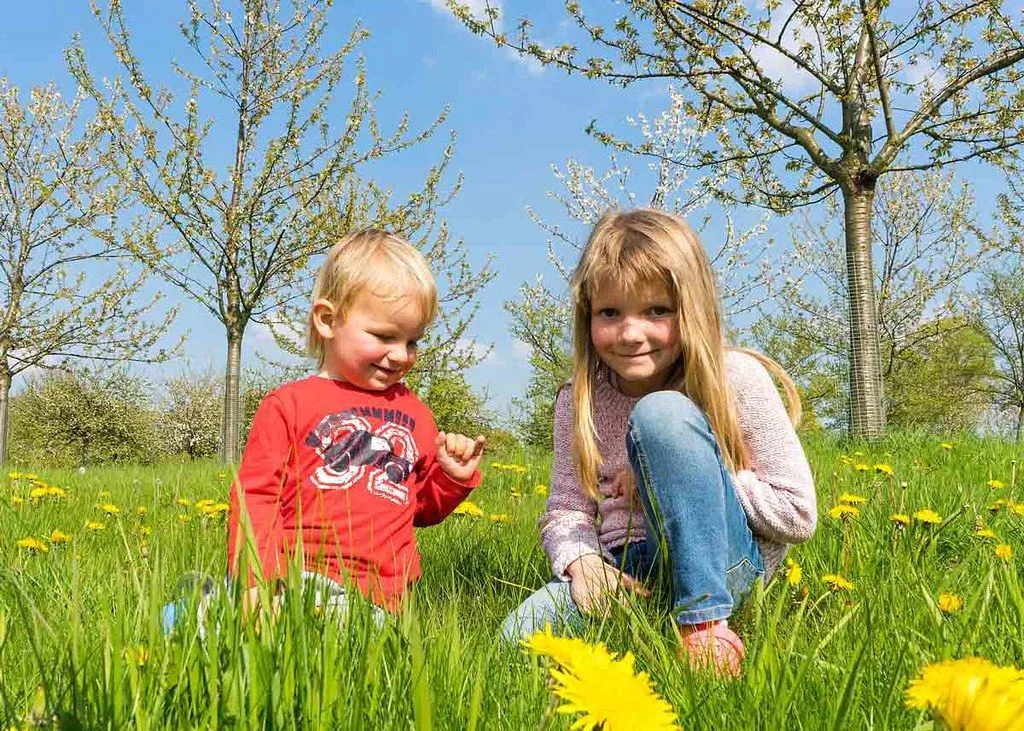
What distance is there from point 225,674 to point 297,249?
11.1 m

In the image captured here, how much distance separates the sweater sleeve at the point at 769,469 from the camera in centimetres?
204

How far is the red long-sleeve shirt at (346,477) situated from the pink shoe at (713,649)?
0.68 metres

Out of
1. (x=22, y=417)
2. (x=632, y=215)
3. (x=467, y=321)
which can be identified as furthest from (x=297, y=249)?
(x=22, y=417)

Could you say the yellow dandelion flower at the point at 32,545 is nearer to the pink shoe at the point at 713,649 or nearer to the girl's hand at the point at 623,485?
the girl's hand at the point at 623,485

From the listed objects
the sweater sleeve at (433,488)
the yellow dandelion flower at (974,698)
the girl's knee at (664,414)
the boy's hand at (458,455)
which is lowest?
the yellow dandelion flower at (974,698)

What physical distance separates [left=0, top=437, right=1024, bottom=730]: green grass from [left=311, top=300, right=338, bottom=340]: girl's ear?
0.70 m

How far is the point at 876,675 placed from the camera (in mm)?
1317

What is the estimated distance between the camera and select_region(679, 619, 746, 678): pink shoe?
1396 millimetres

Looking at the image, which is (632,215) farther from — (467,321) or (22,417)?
(22,417)

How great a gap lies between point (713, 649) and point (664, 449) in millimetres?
464

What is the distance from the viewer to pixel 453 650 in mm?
1185

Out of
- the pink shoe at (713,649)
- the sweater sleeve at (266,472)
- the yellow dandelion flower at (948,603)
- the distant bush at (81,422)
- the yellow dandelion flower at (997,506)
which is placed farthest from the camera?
the distant bush at (81,422)

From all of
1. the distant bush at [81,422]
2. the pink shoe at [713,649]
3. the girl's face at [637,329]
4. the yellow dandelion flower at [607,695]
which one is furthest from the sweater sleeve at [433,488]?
the distant bush at [81,422]

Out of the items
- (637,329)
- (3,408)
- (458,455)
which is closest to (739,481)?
(637,329)
